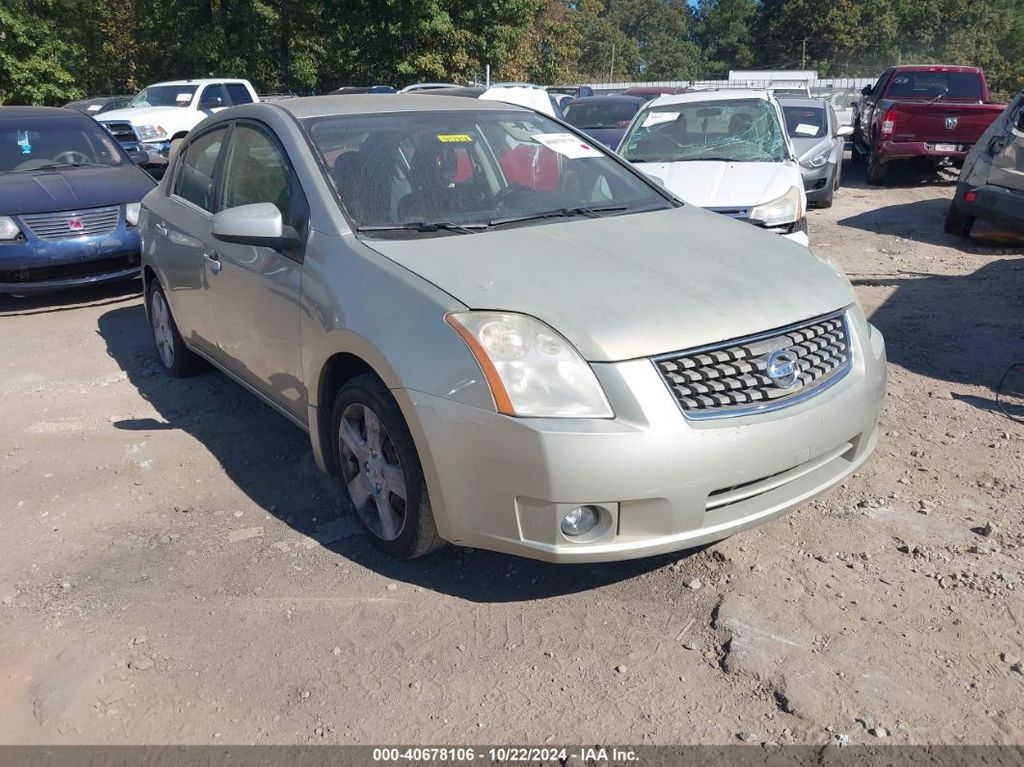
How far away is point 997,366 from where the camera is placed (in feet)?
18.1

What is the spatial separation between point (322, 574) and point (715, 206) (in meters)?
4.88

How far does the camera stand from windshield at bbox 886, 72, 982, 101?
1428cm

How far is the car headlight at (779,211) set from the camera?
7.03m

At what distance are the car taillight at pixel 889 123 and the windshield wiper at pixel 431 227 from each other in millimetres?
11348

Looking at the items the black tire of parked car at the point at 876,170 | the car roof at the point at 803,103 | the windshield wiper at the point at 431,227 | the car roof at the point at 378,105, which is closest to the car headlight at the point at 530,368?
the windshield wiper at the point at 431,227

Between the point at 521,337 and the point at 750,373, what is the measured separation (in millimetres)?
751

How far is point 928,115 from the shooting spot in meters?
12.9

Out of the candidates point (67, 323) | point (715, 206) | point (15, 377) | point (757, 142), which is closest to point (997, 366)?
point (715, 206)

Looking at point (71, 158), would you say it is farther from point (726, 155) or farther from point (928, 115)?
point (928, 115)

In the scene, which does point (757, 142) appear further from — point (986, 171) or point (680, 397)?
point (680, 397)

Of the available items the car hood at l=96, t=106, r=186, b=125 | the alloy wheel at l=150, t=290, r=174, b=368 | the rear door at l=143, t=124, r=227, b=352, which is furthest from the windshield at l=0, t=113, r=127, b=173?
the car hood at l=96, t=106, r=186, b=125

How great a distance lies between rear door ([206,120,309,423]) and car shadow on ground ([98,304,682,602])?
→ 40 centimetres

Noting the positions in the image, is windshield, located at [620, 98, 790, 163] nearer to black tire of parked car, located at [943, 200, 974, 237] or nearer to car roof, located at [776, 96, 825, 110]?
black tire of parked car, located at [943, 200, 974, 237]

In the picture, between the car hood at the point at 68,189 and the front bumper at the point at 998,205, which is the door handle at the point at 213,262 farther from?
the front bumper at the point at 998,205
